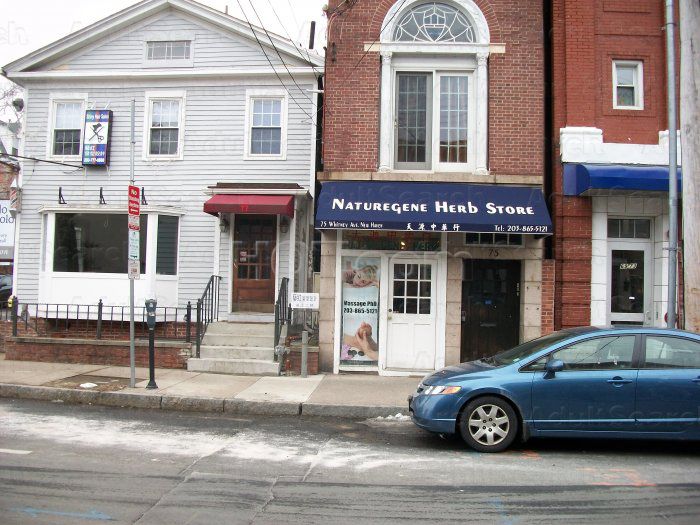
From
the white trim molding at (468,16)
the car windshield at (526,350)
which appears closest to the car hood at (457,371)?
the car windshield at (526,350)

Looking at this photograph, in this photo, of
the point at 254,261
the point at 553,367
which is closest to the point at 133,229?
the point at 254,261

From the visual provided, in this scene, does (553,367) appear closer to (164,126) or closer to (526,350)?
(526,350)

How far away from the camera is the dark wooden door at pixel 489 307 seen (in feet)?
38.0

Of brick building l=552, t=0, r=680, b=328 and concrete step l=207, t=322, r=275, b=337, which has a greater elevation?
brick building l=552, t=0, r=680, b=328

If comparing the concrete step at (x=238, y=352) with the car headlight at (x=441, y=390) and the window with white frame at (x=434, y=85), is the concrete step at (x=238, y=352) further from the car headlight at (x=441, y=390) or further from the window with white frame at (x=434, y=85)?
the car headlight at (x=441, y=390)

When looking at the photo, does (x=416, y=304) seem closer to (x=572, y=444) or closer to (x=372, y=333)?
(x=372, y=333)

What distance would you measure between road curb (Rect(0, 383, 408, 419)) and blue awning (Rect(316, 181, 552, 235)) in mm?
3238

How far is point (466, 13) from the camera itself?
11.8 m

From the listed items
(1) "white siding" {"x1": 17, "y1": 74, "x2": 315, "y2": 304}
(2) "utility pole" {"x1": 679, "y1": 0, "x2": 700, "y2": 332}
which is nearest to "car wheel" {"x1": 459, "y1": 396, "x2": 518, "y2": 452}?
(2) "utility pole" {"x1": 679, "y1": 0, "x2": 700, "y2": 332}

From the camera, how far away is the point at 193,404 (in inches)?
354

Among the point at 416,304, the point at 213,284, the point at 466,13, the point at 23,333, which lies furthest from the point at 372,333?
the point at 23,333

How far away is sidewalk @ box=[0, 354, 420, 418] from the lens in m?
8.77

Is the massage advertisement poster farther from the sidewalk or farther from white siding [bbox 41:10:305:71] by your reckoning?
white siding [bbox 41:10:305:71]

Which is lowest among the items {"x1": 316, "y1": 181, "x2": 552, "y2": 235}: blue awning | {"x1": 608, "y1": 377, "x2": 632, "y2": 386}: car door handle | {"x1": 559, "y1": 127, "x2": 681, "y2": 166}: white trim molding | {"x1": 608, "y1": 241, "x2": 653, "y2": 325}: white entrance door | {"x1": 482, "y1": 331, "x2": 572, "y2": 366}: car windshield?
{"x1": 608, "y1": 377, "x2": 632, "y2": 386}: car door handle
